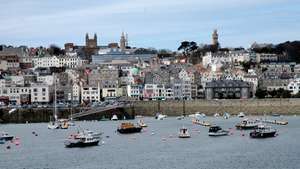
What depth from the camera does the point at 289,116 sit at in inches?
3846

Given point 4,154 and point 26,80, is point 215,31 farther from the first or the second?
point 4,154

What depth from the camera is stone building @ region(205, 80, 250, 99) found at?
116 m

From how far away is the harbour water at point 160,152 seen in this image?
151 ft

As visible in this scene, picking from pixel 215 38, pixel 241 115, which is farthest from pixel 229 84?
pixel 215 38

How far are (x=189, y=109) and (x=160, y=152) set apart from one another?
168 ft

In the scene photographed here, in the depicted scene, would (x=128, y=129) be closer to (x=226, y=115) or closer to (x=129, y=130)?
(x=129, y=130)

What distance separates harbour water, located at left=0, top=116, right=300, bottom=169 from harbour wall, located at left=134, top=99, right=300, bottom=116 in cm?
2968

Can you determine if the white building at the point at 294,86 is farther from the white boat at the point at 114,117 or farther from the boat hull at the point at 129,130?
the boat hull at the point at 129,130

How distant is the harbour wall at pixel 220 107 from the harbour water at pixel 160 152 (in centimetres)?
2968

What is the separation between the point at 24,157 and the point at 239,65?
106259 millimetres

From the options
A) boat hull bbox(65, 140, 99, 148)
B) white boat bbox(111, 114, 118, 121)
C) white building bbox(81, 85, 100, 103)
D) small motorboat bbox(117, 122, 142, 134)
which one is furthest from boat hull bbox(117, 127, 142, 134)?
white building bbox(81, 85, 100, 103)

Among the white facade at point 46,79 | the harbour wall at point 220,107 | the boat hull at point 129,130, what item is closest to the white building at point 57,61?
the white facade at point 46,79

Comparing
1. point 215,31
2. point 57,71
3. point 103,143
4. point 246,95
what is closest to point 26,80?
point 57,71

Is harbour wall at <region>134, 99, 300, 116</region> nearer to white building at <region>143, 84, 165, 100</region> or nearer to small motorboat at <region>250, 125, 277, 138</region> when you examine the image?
white building at <region>143, 84, 165, 100</region>
